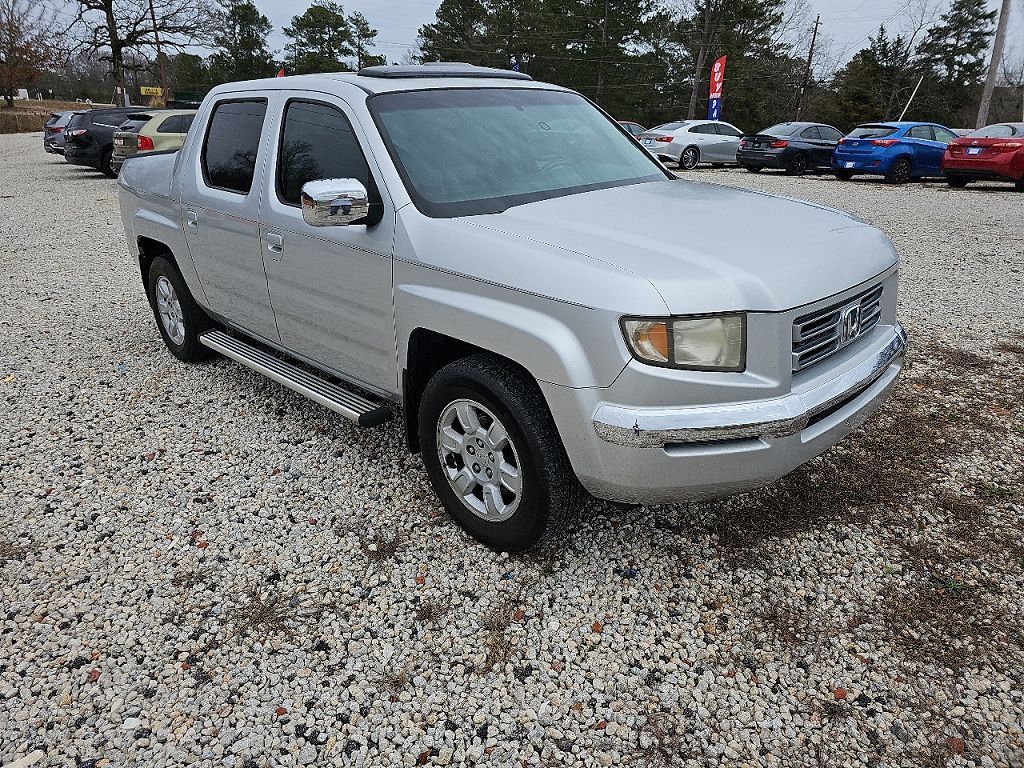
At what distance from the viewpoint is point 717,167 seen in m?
22.4

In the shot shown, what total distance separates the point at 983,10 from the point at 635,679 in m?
59.9

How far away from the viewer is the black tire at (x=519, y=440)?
2.69m

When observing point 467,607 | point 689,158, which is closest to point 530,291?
point 467,607

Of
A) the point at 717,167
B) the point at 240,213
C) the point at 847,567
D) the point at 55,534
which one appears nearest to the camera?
the point at 847,567

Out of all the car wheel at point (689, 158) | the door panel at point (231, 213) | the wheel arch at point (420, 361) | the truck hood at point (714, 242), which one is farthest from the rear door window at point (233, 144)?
the car wheel at point (689, 158)

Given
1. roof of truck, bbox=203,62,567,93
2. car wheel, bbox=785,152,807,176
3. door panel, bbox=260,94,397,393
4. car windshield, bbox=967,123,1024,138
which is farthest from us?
car wheel, bbox=785,152,807,176

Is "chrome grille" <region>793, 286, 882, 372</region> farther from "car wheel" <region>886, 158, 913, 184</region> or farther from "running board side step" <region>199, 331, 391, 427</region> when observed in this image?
"car wheel" <region>886, 158, 913, 184</region>

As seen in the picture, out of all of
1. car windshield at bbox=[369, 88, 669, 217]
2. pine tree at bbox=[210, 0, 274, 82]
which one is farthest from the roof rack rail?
pine tree at bbox=[210, 0, 274, 82]

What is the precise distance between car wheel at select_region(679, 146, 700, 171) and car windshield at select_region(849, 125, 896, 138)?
4661 mm

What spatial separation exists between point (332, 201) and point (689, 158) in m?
20.1

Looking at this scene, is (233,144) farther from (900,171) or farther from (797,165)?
(797,165)

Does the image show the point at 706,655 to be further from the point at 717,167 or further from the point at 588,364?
the point at 717,167

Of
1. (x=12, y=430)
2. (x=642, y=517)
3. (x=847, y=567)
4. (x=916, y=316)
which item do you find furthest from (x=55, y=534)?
(x=916, y=316)

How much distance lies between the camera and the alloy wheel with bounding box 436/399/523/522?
2.88 m
